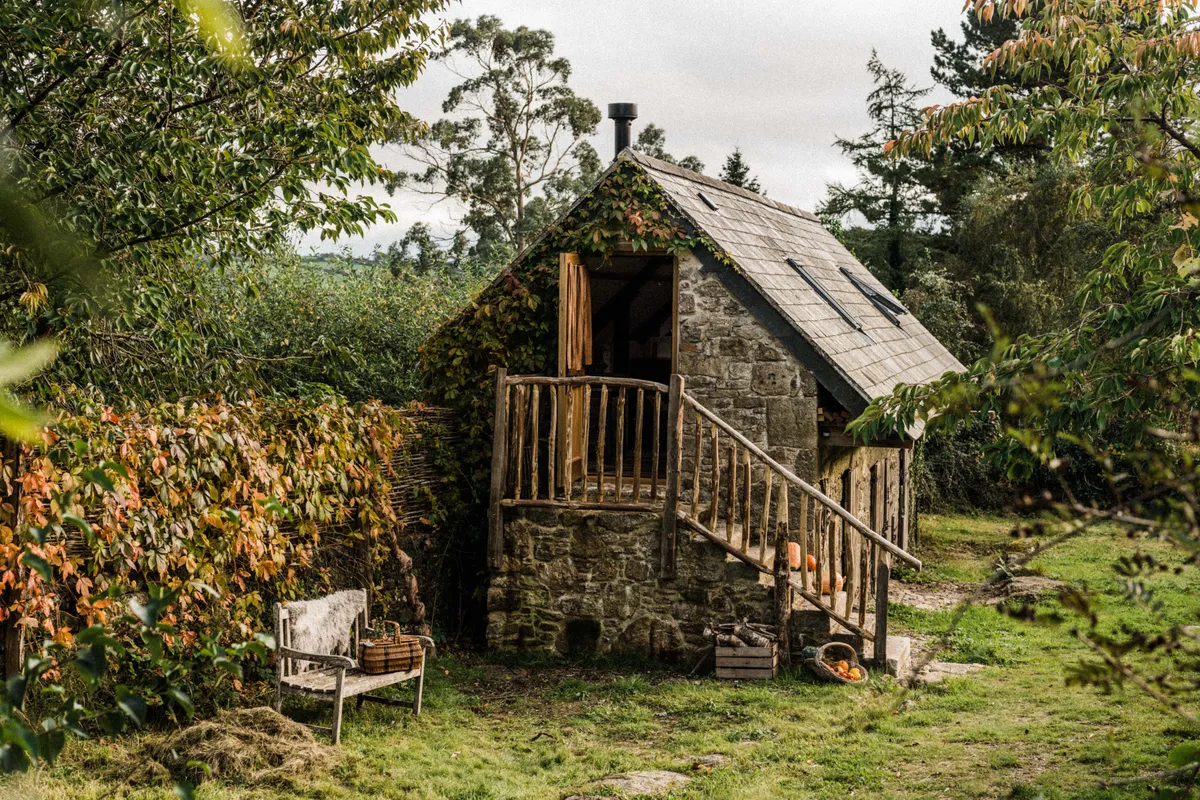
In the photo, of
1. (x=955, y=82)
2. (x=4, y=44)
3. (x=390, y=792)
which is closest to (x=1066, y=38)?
(x=390, y=792)

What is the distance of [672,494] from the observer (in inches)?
352

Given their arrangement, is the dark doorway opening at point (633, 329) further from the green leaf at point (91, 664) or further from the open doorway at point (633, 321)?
the green leaf at point (91, 664)

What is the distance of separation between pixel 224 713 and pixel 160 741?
18.9 inches

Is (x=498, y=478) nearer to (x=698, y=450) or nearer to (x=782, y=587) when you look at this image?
(x=698, y=450)

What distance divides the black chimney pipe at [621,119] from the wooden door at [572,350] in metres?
1.96

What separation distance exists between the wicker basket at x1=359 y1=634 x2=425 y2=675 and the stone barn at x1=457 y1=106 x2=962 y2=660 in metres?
1.95

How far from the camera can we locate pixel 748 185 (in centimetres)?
3191


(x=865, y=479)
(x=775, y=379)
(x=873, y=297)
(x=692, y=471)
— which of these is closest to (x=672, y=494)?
(x=692, y=471)

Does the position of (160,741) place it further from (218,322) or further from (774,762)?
(218,322)

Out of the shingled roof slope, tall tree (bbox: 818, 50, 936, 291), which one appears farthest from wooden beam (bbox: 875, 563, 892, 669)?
tall tree (bbox: 818, 50, 936, 291)

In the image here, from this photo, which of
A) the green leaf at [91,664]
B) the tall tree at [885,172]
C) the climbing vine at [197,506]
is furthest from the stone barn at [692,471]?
the tall tree at [885,172]

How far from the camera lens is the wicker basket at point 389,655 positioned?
286 inches

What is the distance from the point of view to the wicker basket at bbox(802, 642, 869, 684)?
8.28 m

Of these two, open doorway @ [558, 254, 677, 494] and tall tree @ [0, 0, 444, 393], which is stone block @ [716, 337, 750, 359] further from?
tall tree @ [0, 0, 444, 393]
